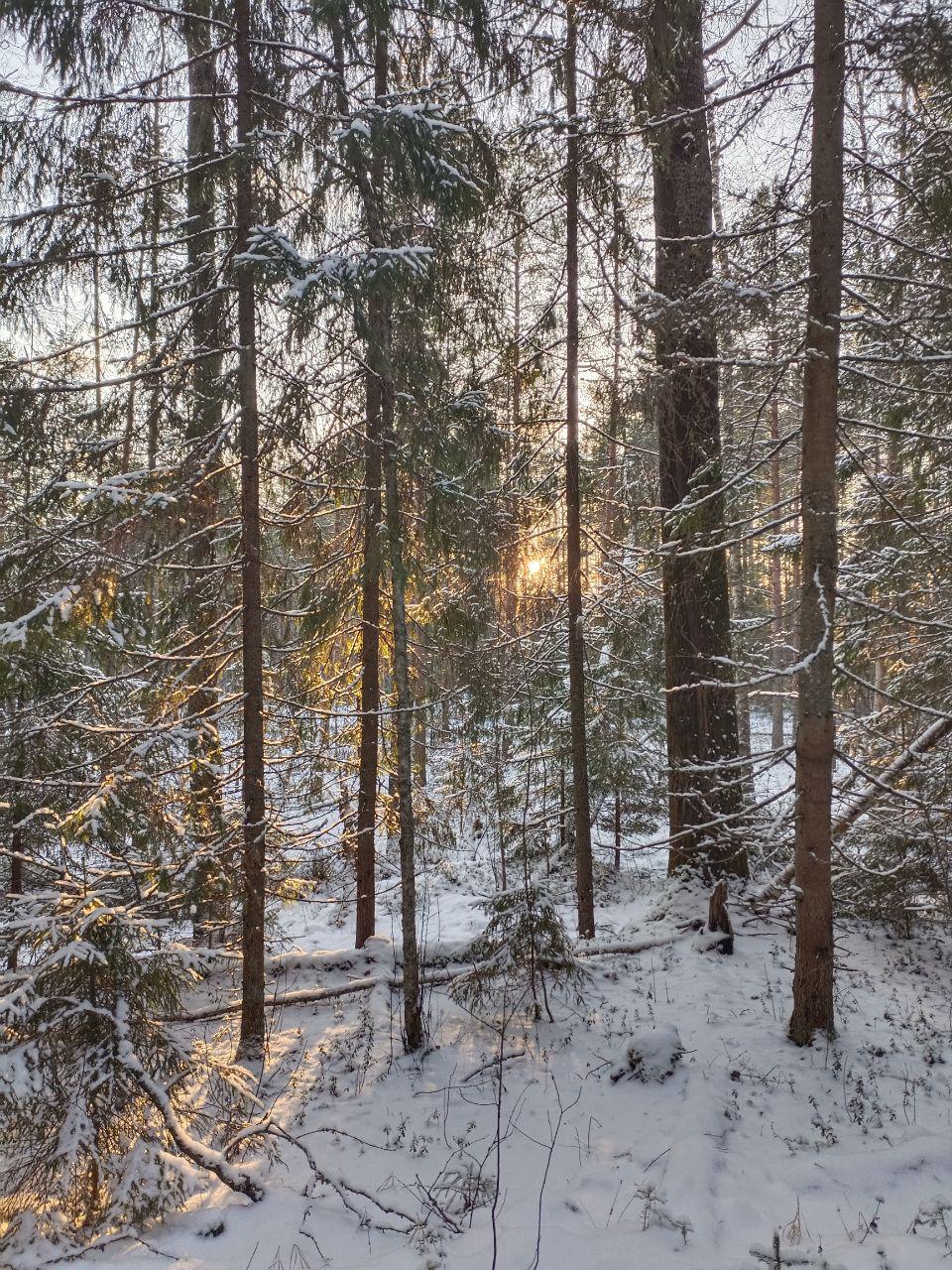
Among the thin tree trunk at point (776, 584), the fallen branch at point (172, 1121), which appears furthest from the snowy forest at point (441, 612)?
the thin tree trunk at point (776, 584)

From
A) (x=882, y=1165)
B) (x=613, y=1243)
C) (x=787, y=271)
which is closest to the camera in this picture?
(x=613, y=1243)

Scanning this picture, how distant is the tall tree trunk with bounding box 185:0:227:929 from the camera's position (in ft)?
18.2

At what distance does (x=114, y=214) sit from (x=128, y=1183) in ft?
22.6

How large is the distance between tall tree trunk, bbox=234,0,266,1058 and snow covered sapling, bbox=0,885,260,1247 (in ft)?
4.81

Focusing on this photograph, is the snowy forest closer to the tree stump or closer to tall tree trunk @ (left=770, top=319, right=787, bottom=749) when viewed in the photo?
the tree stump

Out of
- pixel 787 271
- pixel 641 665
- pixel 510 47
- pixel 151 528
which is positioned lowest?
pixel 641 665

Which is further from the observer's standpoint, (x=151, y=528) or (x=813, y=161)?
(x=151, y=528)

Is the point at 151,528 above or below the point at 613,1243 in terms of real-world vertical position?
above

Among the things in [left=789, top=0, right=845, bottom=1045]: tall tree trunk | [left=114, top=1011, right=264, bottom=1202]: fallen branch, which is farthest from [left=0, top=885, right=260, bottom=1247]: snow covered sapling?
[left=789, top=0, right=845, bottom=1045]: tall tree trunk

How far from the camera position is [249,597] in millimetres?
5977

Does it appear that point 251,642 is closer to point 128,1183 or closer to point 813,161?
point 128,1183

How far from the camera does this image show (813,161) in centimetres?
510

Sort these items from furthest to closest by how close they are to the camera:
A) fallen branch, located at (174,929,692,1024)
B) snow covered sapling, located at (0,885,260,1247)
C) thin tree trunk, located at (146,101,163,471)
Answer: fallen branch, located at (174,929,692,1024) → thin tree trunk, located at (146,101,163,471) → snow covered sapling, located at (0,885,260,1247)

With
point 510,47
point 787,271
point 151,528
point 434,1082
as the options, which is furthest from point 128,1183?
point 510,47
